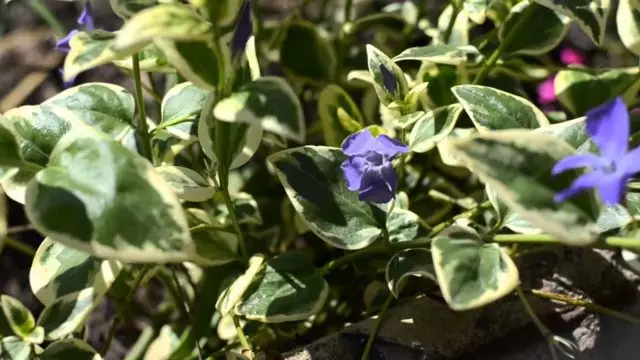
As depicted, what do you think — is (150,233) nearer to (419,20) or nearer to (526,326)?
(526,326)

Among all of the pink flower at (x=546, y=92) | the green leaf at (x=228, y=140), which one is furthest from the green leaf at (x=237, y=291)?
the pink flower at (x=546, y=92)

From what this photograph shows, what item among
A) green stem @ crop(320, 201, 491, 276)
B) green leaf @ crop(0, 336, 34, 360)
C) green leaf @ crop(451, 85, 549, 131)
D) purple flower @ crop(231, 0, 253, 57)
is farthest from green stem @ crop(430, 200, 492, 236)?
green leaf @ crop(0, 336, 34, 360)

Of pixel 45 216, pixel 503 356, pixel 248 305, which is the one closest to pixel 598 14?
pixel 503 356

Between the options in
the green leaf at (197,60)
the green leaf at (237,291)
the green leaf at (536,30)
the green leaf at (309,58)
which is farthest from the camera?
the green leaf at (309,58)

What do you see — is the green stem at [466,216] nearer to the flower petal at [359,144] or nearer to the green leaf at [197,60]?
the flower petal at [359,144]

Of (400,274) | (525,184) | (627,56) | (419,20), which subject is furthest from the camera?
(627,56)

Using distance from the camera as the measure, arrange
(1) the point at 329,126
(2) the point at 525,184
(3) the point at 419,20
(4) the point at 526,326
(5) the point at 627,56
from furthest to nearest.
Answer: (5) the point at 627,56
(3) the point at 419,20
(1) the point at 329,126
(4) the point at 526,326
(2) the point at 525,184
